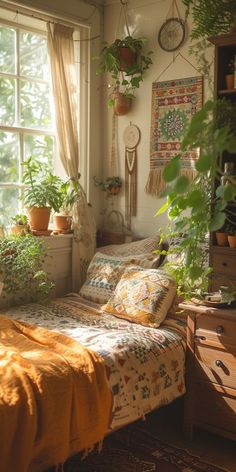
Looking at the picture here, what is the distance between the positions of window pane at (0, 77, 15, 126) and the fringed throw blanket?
993 millimetres

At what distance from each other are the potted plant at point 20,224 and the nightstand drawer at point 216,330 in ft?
4.59

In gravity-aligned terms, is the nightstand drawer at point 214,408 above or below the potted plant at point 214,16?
below

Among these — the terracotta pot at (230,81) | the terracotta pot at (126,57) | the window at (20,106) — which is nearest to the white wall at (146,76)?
the terracotta pot at (126,57)

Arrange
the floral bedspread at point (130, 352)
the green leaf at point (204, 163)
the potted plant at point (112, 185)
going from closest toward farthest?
the green leaf at point (204, 163) < the floral bedspread at point (130, 352) < the potted plant at point (112, 185)

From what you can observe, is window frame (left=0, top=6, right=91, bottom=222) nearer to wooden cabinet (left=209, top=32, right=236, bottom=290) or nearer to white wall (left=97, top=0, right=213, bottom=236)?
white wall (left=97, top=0, right=213, bottom=236)

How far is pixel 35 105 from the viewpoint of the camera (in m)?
3.83

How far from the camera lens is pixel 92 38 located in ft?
13.0

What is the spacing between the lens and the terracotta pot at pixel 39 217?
11.9 ft

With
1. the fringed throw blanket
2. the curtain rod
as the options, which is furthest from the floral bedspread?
the curtain rod

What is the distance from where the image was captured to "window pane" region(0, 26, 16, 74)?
3.58 metres

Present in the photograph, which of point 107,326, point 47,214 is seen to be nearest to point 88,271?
point 47,214

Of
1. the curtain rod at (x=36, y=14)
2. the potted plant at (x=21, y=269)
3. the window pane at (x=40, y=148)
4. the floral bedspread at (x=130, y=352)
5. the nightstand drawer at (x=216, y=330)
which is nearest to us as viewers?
the floral bedspread at (x=130, y=352)

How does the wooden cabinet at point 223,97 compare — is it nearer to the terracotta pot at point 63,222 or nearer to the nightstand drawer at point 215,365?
the nightstand drawer at point 215,365

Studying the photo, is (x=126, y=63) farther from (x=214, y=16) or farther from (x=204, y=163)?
Result: (x=204, y=163)
